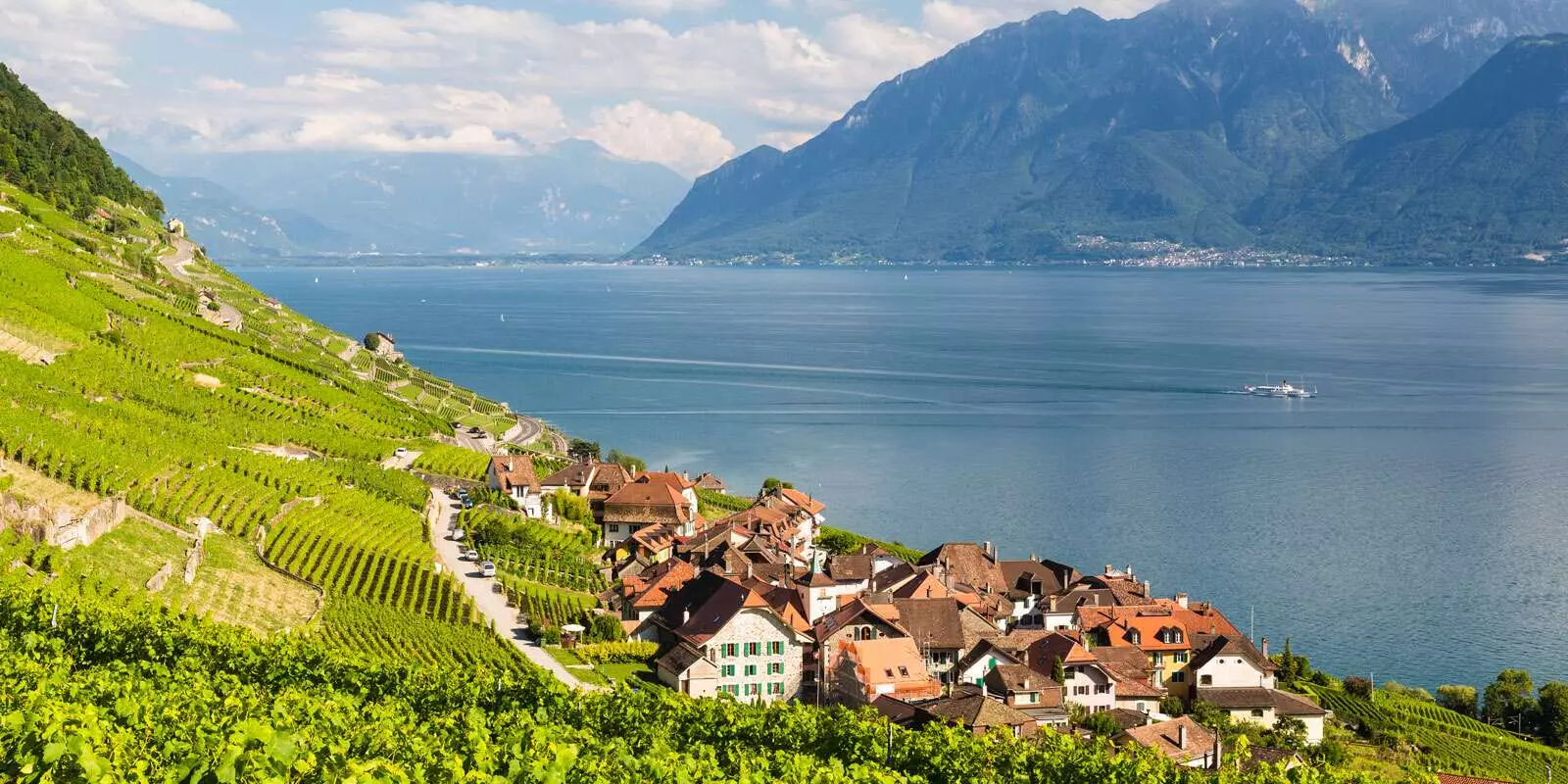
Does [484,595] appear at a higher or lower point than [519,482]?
lower

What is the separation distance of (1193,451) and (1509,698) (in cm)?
4891

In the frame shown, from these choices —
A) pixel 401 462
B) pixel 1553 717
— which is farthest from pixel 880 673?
pixel 401 462

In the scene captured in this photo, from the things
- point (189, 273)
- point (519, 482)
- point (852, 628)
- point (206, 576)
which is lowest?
point (852, 628)

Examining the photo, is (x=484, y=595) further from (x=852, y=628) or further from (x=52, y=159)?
(x=52, y=159)

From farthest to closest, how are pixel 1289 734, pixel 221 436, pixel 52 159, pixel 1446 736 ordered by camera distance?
1. pixel 52 159
2. pixel 221 436
3. pixel 1446 736
4. pixel 1289 734

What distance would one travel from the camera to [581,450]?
3526 inches

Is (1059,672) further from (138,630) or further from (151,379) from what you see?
(151,379)

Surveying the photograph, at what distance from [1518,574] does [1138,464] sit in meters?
29.4

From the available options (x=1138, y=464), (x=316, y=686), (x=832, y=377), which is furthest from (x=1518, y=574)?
(x=832, y=377)

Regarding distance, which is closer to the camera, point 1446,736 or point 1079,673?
point 1079,673

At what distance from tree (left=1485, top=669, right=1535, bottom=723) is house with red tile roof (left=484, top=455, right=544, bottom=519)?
1504 inches

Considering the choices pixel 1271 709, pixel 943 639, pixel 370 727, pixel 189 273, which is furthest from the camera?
pixel 189 273

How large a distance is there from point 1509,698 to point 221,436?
49104 millimetres

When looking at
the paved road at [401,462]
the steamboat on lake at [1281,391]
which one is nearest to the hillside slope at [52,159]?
the paved road at [401,462]
